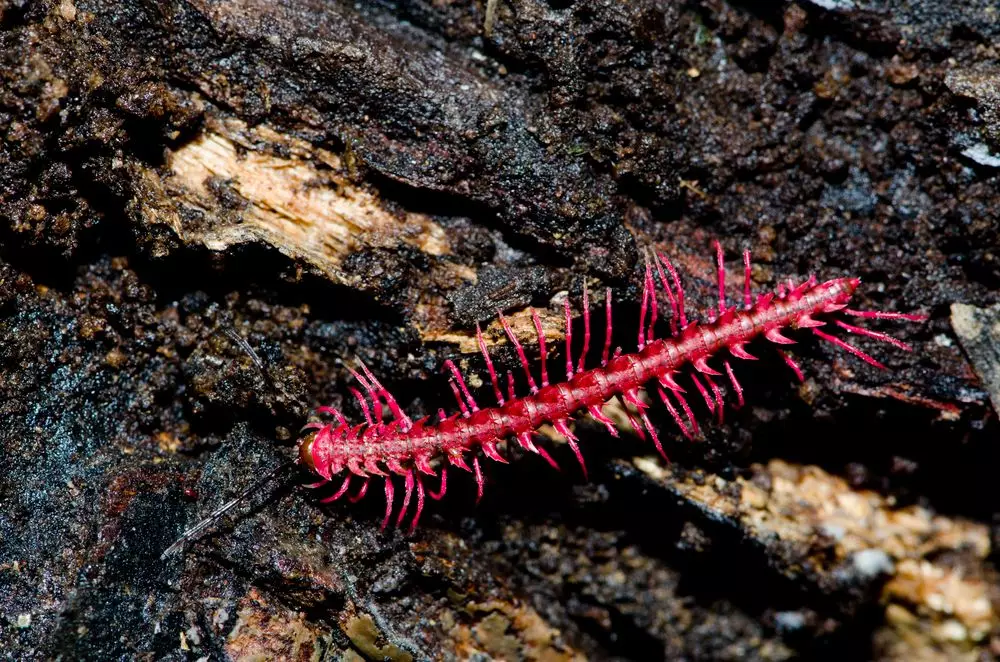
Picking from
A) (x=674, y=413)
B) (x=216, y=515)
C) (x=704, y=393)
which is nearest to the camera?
(x=216, y=515)

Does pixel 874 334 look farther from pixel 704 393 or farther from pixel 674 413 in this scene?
pixel 674 413

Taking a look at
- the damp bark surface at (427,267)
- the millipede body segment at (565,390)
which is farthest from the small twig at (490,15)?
the millipede body segment at (565,390)

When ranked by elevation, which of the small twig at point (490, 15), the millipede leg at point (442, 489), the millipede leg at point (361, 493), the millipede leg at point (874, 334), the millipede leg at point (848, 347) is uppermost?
the small twig at point (490, 15)

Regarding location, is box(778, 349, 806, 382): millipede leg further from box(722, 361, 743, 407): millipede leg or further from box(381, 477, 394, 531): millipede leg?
box(381, 477, 394, 531): millipede leg

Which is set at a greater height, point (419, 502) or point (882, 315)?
point (882, 315)

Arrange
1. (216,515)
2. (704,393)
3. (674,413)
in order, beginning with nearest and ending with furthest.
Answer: (216,515) → (674,413) → (704,393)

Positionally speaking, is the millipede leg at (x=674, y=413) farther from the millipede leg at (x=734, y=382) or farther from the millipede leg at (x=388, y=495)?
the millipede leg at (x=388, y=495)

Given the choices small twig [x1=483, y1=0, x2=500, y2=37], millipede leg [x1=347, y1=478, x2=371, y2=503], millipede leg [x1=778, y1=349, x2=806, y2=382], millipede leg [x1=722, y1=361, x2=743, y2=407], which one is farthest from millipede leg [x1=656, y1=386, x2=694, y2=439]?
small twig [x1=483, y1=0, x2=500, y2=37]

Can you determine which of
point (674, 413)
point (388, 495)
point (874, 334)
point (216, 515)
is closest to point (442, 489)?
point (388, 495)
